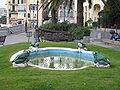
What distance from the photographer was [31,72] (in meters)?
9.12

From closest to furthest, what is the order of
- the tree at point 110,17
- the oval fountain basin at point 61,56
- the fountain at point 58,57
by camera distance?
the fountain at point 58,57
the oval fountain basin at point 61,56
the tree at point 110,17

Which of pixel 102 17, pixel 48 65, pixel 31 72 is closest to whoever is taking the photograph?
pixel 31 72

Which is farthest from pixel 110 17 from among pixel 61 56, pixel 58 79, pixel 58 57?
pixel 58 79

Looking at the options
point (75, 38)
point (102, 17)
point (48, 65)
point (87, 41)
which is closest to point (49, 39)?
point (75, 38)

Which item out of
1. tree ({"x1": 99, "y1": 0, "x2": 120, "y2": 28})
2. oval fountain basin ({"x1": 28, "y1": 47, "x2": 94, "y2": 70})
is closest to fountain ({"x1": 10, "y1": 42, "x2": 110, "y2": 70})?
oval fountain basin ({"x1": 28, "y1": 47, "x2": 94, "y2": 70})

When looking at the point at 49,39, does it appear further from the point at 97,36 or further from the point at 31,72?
the point at 31,72

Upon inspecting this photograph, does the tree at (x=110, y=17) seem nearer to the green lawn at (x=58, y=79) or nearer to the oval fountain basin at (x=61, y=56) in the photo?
the oval fountain basin at (x=61, y=56)

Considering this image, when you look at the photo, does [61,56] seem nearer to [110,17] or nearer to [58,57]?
[58,57]

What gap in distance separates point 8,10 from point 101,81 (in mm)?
88923

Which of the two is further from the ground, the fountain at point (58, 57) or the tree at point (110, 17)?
the tree at point (110, 17)

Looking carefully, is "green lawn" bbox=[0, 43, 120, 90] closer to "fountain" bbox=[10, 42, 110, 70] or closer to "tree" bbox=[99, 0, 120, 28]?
"fountain" bbox=[10, 42, 110, 70]

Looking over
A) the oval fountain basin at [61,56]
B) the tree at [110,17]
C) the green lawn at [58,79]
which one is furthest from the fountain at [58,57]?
the tree at [110,17]

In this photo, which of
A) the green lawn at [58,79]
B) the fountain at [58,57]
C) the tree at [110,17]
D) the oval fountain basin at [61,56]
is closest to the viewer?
the green lawn at [58,79]

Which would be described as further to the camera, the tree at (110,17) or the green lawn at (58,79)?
the tree at (110,17)
